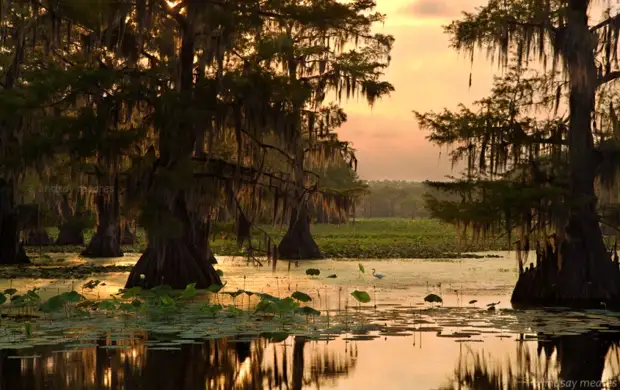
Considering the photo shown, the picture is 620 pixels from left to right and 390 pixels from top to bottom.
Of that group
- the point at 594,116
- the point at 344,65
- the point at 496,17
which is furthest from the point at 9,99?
the point at 344,65

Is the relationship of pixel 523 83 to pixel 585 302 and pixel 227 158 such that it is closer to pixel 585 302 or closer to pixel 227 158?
pixel 585 302

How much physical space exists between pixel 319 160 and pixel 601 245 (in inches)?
651

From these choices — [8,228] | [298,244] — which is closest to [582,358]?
[8,228]

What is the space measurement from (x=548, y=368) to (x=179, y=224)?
1111 centimetres

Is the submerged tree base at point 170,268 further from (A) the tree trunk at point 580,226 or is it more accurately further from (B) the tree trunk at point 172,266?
(A) the tree trunk at point 580,226

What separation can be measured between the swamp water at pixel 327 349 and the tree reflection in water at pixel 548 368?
0.01 meters

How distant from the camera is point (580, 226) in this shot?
1942 cm

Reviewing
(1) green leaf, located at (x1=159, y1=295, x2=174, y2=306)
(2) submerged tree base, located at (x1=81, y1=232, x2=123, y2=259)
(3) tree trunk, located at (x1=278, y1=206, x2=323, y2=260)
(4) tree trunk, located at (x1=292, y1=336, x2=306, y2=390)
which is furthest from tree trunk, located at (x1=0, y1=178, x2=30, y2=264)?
(4) tree trunk, located at (x1=292, y1=336, x2=306, y2=390)

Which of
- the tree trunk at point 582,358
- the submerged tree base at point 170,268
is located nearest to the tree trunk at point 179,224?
the submerged tree base at point 170,268

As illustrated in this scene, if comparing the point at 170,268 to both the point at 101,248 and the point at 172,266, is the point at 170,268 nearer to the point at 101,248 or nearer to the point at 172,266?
the point at 172,266

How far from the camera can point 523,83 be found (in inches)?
785

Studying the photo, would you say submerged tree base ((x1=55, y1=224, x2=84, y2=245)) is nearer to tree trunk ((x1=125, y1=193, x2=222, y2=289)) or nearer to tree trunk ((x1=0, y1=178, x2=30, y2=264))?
tree trunk ((x1=0, y1=178, x2=30, y2=264))

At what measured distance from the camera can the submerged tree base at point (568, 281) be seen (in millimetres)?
18844

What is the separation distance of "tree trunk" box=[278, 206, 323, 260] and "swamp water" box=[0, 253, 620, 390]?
18893 millimetres
